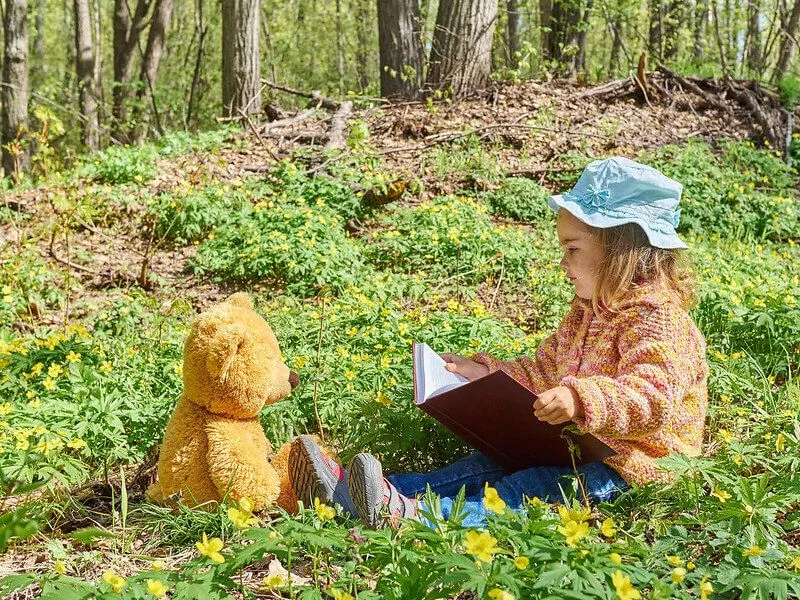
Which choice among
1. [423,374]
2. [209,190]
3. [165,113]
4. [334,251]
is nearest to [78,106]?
[165,113]

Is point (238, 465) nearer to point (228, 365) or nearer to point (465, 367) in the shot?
point (228, 365)

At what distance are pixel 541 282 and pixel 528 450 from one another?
228 cm

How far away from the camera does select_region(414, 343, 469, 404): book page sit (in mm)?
2469

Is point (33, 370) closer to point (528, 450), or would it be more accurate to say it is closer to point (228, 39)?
point (528, 450)

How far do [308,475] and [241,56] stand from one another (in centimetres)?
698

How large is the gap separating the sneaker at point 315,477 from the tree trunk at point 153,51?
9.41m

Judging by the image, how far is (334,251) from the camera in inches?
194

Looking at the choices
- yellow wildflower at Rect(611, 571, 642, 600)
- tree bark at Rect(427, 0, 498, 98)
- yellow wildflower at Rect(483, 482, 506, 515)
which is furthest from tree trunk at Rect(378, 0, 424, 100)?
yellow wildflower at Rect(611, 571, 642, 600)

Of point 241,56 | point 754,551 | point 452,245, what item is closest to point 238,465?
point 754,551

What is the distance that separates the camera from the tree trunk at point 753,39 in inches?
474

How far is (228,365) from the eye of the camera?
7.78 ft

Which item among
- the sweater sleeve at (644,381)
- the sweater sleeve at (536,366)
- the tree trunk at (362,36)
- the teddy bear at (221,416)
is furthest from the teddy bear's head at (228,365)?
the tree trunk at (362,36)

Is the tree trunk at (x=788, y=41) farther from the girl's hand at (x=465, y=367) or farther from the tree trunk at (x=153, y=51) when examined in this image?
the girl's hand at (x=465, y=367)

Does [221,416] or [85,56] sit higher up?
[85,56]
